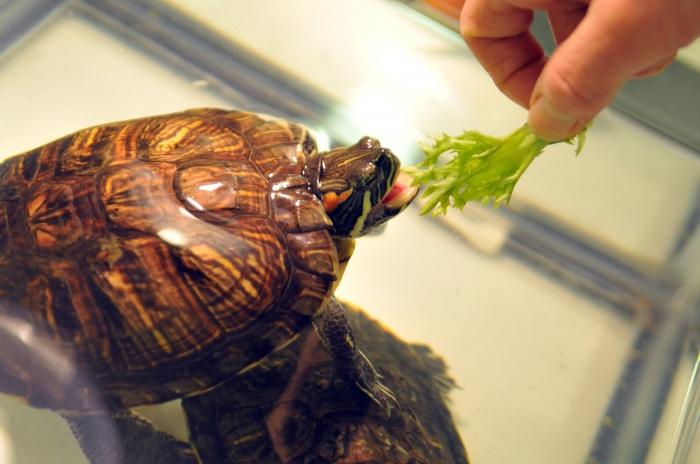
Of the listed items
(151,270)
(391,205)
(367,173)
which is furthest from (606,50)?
(151,270)

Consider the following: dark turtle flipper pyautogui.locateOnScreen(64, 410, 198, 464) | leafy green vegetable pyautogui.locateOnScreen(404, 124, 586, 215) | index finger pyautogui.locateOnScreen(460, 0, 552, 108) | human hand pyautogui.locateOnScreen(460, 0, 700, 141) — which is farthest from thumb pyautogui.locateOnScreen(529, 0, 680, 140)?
dark turtle flipper pyautogui.locateOnScreen(64, 410, 198, 464)

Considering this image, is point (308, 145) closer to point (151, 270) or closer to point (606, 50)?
point (151, 270)

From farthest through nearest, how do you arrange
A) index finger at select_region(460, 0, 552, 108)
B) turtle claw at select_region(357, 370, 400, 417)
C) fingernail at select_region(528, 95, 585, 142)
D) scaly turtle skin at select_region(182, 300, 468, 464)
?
turtle claw at select_region(357, 370, 400, 417) < scaly turtle skin at select_region(182, 300, 468, 464) < index finger at select_region(460, 0, 552, 108) < fingernail at select_region(528, 95, 585, 142)

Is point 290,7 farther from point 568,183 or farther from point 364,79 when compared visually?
point 568,183

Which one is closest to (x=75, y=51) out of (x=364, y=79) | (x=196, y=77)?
(x=196, y=77)

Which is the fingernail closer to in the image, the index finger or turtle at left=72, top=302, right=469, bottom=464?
the index finger

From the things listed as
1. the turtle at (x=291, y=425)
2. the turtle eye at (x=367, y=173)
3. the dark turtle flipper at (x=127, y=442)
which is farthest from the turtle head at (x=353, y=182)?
the dark turtle flipper at (x=127, y=442)

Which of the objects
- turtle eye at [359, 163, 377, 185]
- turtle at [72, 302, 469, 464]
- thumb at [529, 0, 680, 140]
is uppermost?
thumb at [529, 0, 680, 140]
